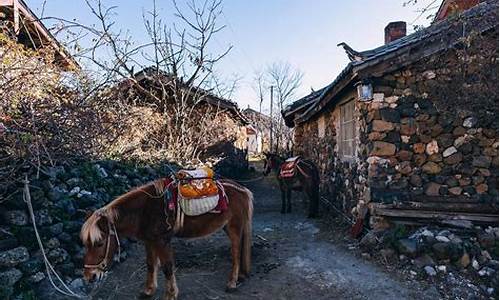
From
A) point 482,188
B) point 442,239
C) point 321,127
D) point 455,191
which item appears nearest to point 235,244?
point 442,239

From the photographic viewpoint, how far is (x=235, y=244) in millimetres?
4305

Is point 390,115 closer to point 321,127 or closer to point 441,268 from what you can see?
point 441,268

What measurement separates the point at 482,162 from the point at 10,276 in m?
6.12

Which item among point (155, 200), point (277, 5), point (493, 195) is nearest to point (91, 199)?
point (155, 200)

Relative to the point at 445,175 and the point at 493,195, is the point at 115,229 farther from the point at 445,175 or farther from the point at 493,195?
the point at 493,195

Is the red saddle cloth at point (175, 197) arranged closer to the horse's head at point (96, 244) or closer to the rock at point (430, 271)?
the horse's head at point (96, 244)

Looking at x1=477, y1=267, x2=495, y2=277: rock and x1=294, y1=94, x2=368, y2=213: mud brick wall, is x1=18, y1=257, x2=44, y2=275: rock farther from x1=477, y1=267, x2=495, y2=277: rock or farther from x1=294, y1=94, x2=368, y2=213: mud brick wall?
x1=477, y1=267, x2=495, y2=277: rock

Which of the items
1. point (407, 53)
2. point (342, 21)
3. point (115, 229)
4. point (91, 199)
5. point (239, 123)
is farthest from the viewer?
point (239, 123)

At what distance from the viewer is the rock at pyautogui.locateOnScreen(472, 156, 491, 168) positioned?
5.65 metres

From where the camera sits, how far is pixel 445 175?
18.8 feet

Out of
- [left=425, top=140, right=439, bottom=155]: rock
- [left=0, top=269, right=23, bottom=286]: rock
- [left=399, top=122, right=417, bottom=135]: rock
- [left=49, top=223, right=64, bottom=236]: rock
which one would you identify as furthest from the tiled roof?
[left=0, top=269, right=23, bottom=286]: rock

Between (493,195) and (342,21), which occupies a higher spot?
(342,21)

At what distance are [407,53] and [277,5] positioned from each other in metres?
5.52

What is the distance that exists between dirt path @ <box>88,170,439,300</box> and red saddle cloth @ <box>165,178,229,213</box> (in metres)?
0.95
